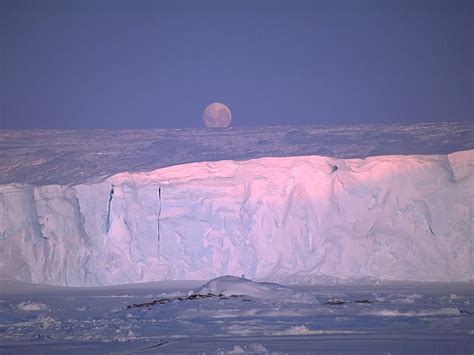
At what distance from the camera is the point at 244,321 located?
12.4 metres

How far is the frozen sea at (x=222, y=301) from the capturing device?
10.7 m

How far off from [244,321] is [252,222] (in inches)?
297

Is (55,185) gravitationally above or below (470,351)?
A: above

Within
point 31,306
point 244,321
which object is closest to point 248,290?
point 244,321

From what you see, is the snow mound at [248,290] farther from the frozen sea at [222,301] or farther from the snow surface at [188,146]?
the snow surface at [188,146]

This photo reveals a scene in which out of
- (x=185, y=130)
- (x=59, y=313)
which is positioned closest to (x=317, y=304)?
(x=59, y=313)

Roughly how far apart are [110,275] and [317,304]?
6661 mm

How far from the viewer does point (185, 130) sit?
24953 mm

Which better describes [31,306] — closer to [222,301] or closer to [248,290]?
[222,301]

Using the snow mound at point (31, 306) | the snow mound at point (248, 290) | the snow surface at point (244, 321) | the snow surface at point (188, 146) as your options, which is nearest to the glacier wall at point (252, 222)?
the snow surface at point (188, 146)

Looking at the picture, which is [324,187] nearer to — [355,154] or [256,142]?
[355,154]

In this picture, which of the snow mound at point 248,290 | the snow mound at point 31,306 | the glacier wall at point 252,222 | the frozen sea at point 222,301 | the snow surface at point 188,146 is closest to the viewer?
the frozen sea at point 222,301

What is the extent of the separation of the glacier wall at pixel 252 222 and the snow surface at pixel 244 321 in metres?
1.73

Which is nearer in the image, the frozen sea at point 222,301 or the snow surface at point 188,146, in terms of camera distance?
the frozen sea at point 222,301
